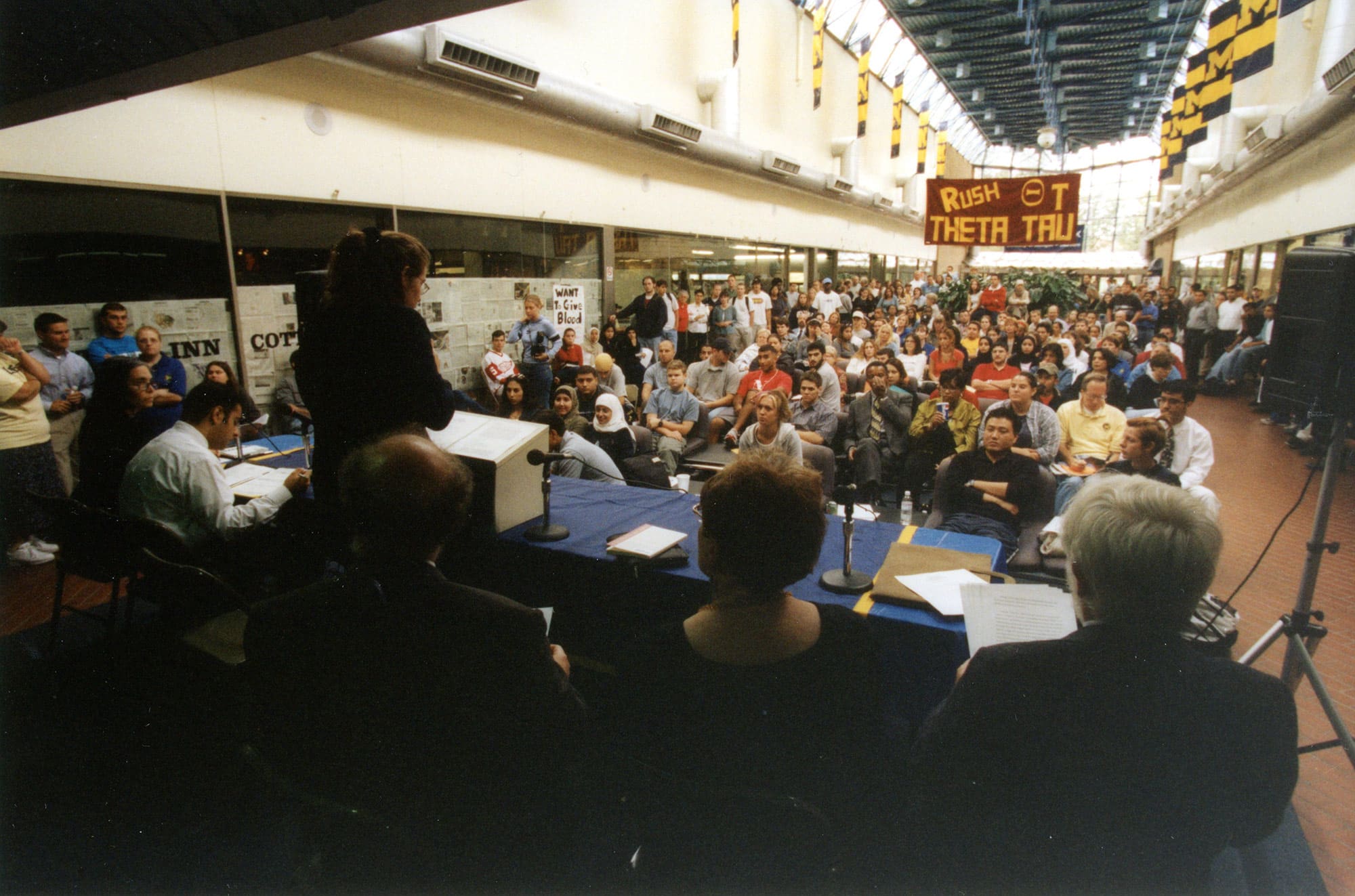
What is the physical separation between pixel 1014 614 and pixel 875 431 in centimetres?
363

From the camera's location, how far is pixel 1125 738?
1161mm

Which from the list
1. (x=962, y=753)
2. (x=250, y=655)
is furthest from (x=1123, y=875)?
(x=250, y=655)

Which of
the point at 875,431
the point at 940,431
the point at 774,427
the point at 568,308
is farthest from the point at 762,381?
the point at 568,308

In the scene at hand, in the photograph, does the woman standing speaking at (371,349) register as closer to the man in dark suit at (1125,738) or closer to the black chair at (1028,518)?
the man in dark suit at (1125,738)

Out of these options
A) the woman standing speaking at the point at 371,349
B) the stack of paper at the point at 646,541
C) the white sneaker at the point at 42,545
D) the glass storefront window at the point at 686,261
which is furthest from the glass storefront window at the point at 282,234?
the glass storefront window at the point at 686,261

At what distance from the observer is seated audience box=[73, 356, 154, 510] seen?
120 inches

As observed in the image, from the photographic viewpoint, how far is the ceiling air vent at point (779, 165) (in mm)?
11156

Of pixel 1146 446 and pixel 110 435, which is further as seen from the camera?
pixel 1146 446

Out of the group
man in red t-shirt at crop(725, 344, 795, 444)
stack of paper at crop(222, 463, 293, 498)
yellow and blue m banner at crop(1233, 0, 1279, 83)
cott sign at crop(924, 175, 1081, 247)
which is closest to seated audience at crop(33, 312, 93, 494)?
stack of paper at crop(222, 463, 293, 498)

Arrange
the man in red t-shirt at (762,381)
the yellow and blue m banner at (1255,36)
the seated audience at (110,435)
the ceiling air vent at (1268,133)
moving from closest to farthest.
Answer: the seated audience at (110,435) < the man in red t-shirt at (762,381) < the yellow and blue m banner at (1255,36) < the ceiling air vent at (1268,133)

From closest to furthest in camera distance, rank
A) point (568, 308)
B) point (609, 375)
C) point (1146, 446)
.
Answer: point (1146, 446), point (609, 375), point (568, 308)

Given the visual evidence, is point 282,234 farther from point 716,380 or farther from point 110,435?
point 716,380

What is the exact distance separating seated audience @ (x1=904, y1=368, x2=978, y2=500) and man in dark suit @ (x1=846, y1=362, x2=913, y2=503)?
0.43 ft

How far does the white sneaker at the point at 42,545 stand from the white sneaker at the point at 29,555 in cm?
1
